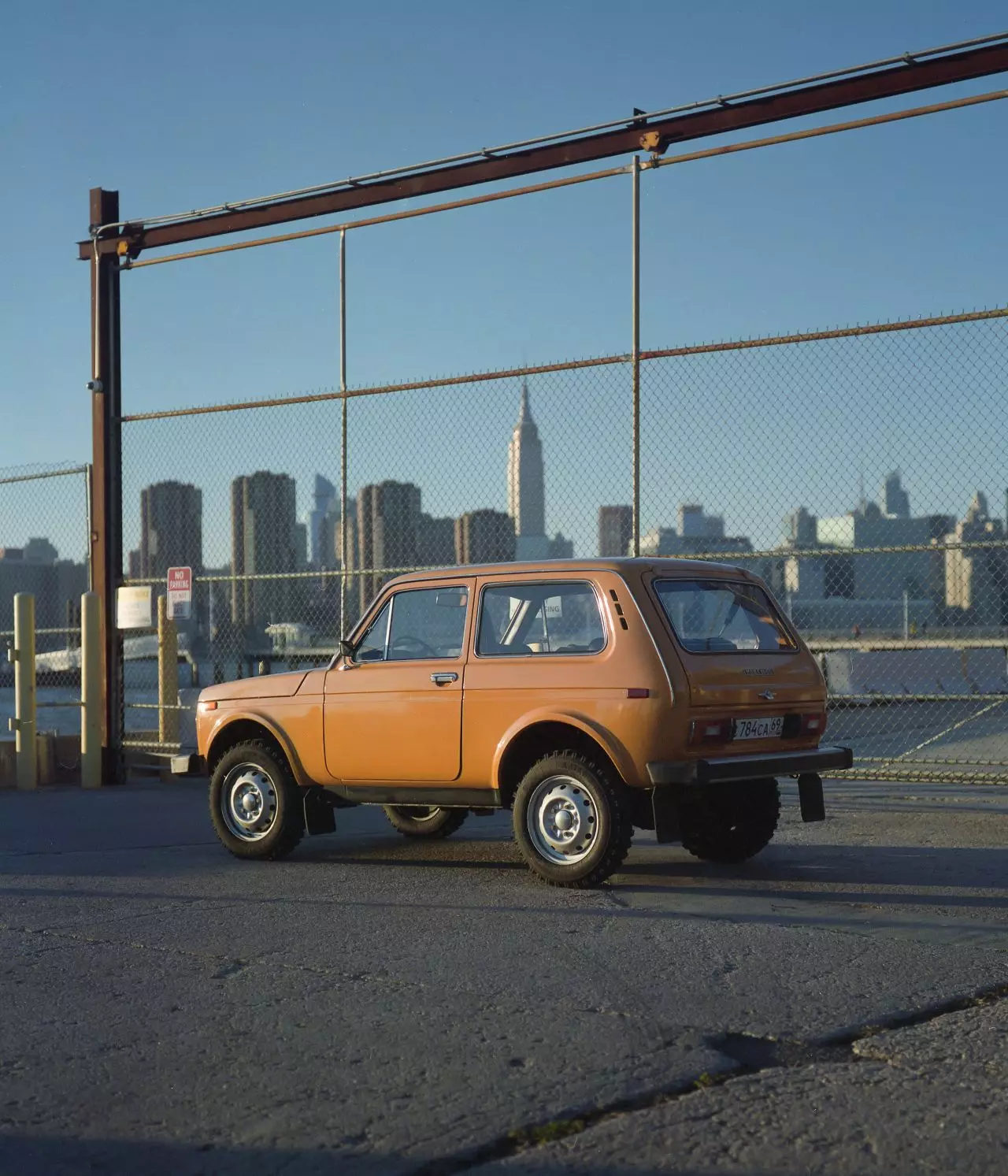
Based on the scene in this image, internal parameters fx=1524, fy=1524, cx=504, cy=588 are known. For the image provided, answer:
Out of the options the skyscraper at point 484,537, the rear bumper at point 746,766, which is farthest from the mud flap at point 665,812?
the skyscraper at point 484,537

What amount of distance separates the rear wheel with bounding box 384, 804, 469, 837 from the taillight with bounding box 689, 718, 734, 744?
2.79m

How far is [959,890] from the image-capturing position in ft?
26.0

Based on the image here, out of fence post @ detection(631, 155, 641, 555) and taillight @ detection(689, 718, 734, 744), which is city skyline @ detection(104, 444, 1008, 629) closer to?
fence post @ detection(631, 155, 641, 555)

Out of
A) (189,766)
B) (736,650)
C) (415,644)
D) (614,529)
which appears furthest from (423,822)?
(614,529)

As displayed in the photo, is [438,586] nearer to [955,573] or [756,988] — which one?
[756,988]

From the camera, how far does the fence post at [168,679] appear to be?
1522cm

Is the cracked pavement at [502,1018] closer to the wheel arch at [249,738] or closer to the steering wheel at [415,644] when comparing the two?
the wheel arch at [249,738]

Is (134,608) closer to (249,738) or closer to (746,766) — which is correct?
(249,738)

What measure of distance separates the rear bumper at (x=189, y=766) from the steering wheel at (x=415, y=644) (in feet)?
5.76

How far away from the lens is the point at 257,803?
954 cm

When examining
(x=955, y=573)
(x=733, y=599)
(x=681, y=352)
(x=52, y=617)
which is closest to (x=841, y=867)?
(x=733, y=599)

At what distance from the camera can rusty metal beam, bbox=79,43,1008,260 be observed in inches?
450

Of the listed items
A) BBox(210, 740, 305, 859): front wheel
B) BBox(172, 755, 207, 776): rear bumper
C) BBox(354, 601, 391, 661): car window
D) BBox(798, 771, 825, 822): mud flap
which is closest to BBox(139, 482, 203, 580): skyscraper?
BBox(172, 755, 207, 776): rear bumper

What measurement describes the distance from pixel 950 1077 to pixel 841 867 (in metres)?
4.45
